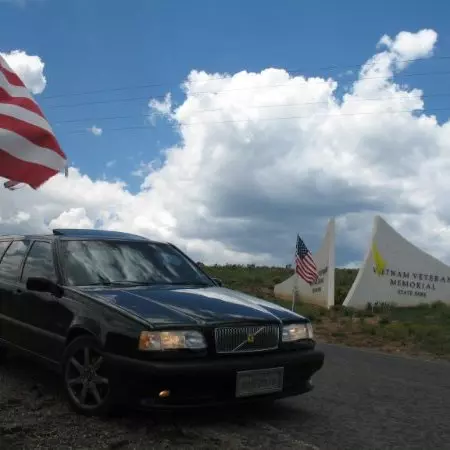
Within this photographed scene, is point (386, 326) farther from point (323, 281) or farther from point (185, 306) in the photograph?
point (185, 306)

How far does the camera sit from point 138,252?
6.24m

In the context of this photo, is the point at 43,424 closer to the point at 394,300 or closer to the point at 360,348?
the point at 360,348

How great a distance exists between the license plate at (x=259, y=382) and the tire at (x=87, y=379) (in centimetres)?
97

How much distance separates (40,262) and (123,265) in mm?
987

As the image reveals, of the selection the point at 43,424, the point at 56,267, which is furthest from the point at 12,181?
the point at 43,424

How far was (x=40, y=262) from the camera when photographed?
629 centimetres

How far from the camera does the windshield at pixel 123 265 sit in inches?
225

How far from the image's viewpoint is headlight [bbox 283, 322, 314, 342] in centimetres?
519

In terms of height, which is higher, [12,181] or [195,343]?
[12,181]

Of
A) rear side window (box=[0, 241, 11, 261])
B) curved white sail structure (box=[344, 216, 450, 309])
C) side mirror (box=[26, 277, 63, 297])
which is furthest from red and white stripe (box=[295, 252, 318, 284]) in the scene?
side mirror (box=[26, 277, 63, 297])

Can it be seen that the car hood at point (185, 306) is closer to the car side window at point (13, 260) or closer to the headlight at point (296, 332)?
the headlight at point (296, 332)

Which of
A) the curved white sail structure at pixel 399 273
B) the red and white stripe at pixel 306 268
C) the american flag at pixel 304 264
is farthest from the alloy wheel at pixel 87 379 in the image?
the curved white sail structure at pixel 399 273

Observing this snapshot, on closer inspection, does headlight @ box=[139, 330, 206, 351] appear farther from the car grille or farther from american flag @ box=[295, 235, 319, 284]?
american flag @ box=[295, 235, 319, 284]

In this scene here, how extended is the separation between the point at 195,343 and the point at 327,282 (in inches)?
690
